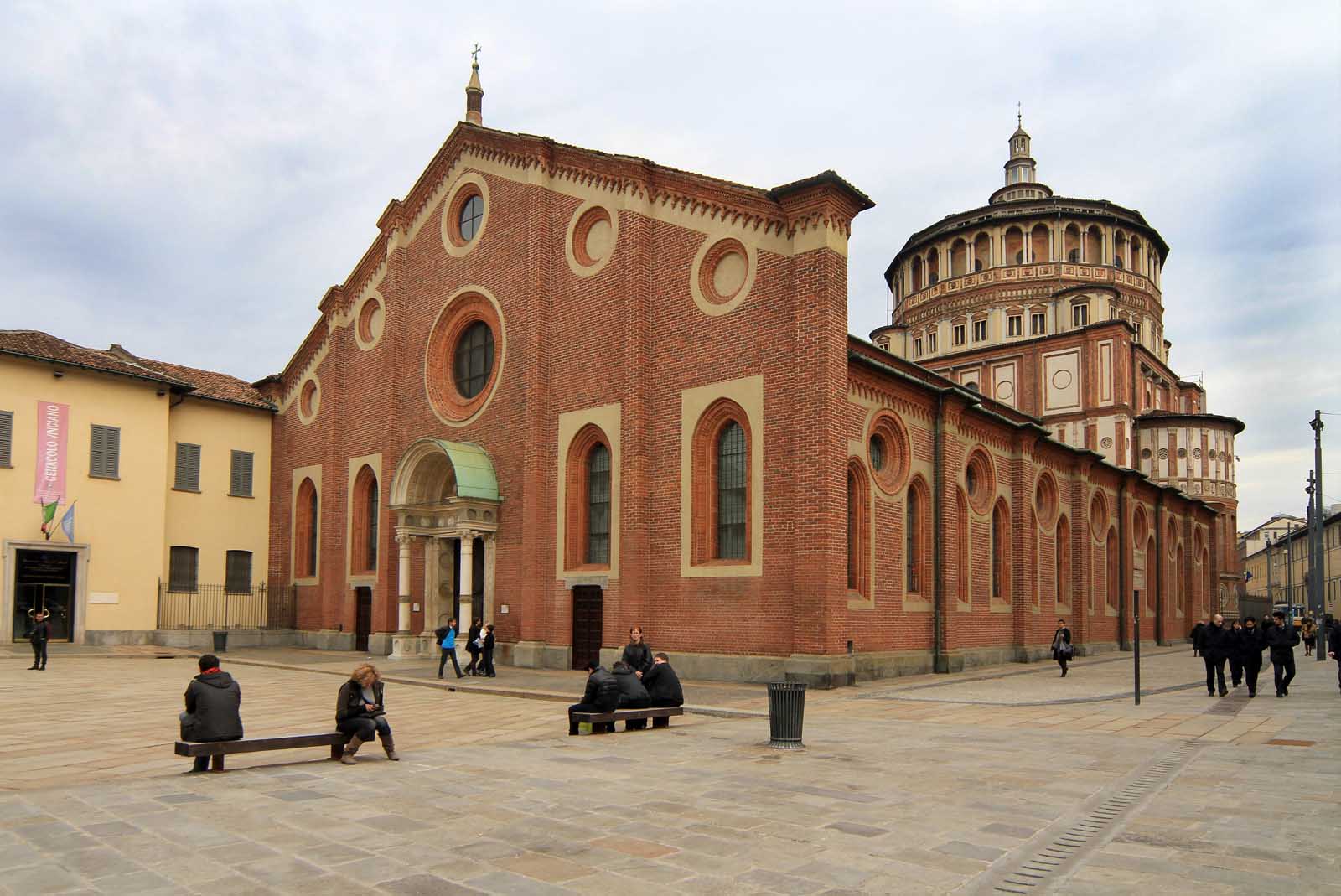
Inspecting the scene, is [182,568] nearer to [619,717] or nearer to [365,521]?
[365,521]

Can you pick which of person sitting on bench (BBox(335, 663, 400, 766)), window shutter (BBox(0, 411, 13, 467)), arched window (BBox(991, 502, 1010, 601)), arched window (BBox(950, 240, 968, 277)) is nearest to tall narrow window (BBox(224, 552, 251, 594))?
window shutter (BBox(0, 411, 13, 467))

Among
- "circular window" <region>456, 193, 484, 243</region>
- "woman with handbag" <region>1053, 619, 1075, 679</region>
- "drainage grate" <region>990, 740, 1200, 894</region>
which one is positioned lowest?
"woman with handbag" <region>1053, 619, 1075, 679</region>

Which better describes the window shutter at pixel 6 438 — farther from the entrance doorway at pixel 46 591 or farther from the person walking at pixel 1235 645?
the person walking at pixel 1235 645

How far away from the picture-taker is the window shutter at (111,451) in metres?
A: 30.8

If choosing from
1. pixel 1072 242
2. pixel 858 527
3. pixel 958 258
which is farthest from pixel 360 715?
pixel 1072 242

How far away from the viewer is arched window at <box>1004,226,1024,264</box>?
52.9m

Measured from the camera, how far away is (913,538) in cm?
2498

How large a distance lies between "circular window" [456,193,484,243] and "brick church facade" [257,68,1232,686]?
103 millimetres

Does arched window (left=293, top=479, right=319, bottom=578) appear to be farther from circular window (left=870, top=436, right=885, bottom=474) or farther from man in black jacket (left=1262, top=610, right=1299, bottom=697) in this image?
man in black jacket (left=1262, top=610, right=1299, bottom=697)

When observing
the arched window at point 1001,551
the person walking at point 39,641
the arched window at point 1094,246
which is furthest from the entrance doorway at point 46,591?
the arched window at point 1094,246

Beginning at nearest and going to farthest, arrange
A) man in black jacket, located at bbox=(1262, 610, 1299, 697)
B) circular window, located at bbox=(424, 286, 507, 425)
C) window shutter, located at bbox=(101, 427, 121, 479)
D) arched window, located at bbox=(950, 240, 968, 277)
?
man in black jacket, located at bbox=(1262, 610, 1299, 697)
circular window, located at bbox=(424, 286, 507, 425)
window shutter, located at bbox=(101, 427, 121, 479)
arched window, located at bbox=(950, 240, 968, 277)

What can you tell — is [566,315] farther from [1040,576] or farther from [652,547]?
[1040,576]

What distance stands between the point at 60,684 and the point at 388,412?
12607mm

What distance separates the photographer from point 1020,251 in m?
52.9
